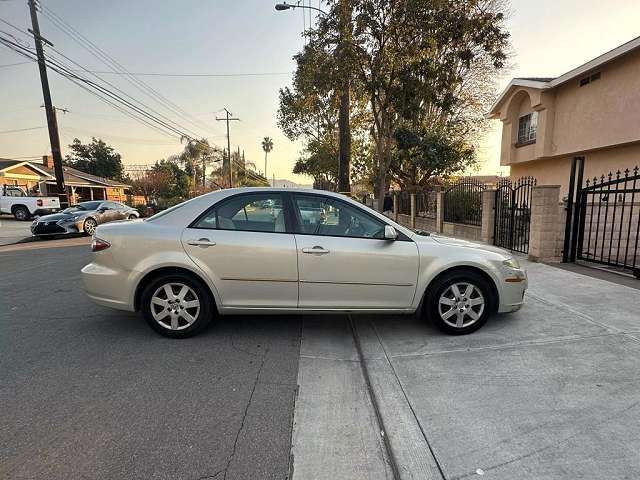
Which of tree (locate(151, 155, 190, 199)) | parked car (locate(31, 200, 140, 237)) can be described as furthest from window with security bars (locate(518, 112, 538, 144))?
tree (locate(151, 155, 190, 199))

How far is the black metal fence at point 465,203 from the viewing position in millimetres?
11000

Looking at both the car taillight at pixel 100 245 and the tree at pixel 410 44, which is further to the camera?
the tree at pixel 410 44

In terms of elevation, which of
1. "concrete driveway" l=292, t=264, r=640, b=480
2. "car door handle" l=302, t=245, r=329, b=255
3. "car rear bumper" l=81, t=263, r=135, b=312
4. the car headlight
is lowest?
"concrete driveway" l=292, t=264, r=640, b=480

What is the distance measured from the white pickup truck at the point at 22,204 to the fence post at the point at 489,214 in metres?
24.0

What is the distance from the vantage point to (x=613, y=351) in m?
3.33

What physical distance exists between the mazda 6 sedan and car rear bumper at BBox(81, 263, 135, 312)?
0.01 metres

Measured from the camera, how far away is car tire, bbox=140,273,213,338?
3703 mm

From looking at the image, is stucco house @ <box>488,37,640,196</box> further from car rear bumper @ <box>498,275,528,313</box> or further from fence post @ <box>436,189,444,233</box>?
car rear bumper @ <box>498,275,528,313</box>

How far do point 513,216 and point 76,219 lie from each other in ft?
49.2

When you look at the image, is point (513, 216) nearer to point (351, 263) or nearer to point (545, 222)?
point (545, 222)

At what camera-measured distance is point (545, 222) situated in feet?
23.2

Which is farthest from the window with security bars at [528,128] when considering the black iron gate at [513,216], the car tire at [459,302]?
the car tire at [459,302]

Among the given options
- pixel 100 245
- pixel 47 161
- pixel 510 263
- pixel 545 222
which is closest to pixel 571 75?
pixel 545 222

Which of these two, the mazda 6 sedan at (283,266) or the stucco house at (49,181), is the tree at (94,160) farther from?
the mazda 6 sedan at (283,266)
